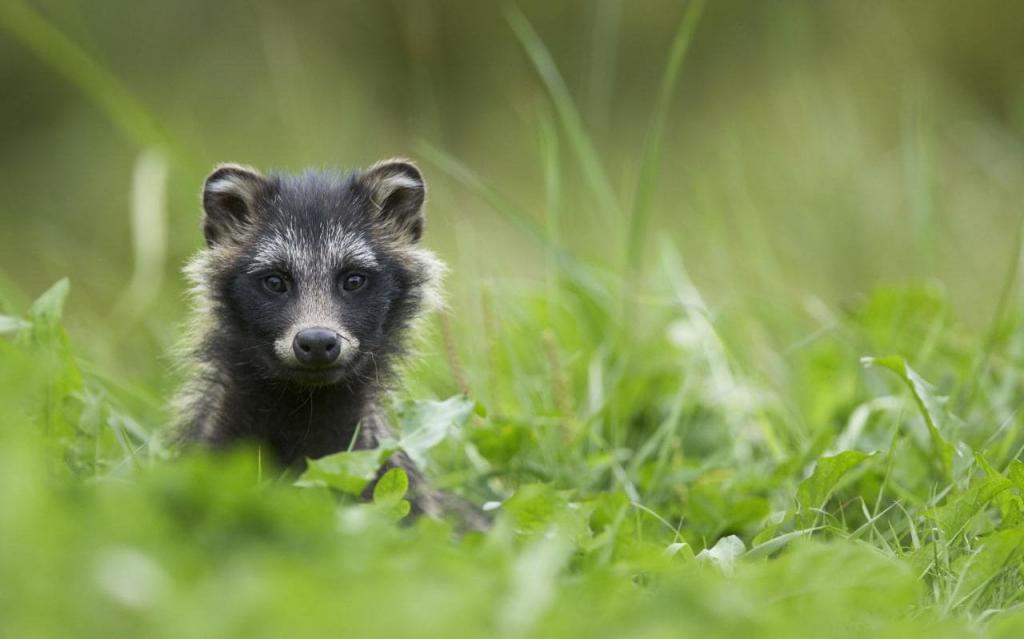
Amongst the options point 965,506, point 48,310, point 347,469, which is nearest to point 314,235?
point 48,310

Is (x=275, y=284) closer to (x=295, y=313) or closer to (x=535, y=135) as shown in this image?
(x=295, y=313)

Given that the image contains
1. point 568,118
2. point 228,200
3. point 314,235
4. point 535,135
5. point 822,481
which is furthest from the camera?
point 535,135

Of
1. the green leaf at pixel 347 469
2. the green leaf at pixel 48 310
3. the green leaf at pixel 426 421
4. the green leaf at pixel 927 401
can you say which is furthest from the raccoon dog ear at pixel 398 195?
the green leaf at pixel 927 401

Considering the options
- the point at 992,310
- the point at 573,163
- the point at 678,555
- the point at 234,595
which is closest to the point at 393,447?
the point at 678,555

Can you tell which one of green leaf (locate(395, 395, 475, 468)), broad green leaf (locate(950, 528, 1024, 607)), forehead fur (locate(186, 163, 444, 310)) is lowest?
broad green leaf (locate(950, 528, 1024, 607))

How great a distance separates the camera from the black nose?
5.23 meters

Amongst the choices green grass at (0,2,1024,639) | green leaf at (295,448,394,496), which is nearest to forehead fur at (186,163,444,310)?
green grass at (0,2,1024,639)

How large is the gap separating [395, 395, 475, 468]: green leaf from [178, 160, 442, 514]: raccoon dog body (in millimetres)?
503

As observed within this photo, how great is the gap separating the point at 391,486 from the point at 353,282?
174 cm

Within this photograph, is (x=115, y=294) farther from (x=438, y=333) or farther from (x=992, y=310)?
(x=992, y=310)

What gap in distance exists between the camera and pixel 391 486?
4324mm

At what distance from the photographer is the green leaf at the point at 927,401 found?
16.9 feet

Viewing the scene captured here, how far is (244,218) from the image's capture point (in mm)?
6070

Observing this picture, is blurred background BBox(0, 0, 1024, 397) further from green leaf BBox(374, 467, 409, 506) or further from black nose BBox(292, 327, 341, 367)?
green leaf BBox(374, 467, 409, 506)
